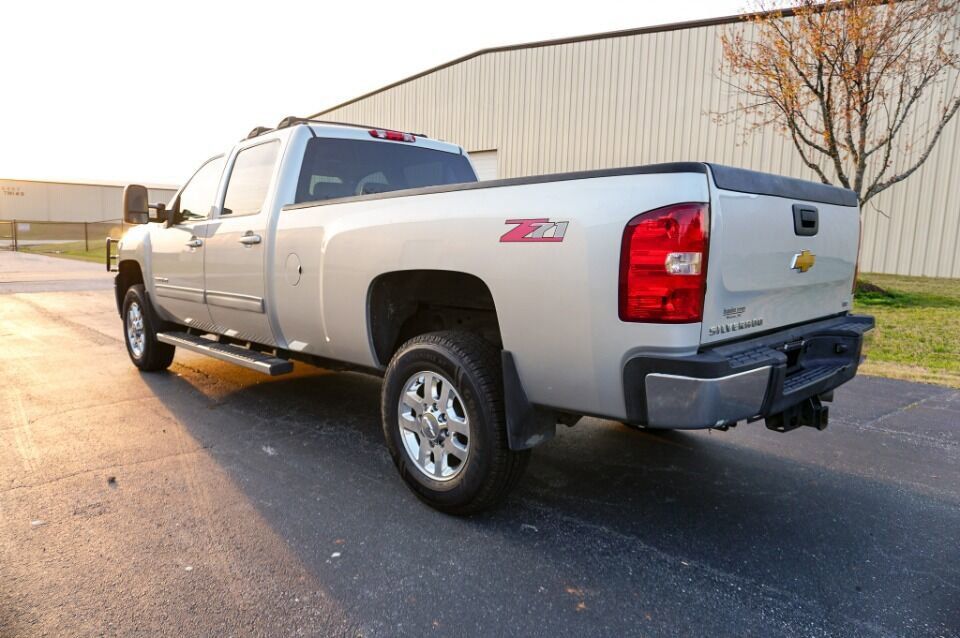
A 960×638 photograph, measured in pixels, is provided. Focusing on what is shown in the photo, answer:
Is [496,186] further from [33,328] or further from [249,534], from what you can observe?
[33,328]

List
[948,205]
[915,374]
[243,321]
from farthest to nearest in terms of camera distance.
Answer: [948,205], [915,374], [243,321]

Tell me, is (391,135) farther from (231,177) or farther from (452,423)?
(452,423)

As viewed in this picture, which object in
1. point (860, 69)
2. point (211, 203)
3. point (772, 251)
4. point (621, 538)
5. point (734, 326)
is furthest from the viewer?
point (860, 69)

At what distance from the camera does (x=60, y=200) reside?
55.5 metres

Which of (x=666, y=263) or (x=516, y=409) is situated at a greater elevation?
(x=666, y=263)

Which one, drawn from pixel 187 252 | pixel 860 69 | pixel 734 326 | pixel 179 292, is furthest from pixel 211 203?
pixel 860 69

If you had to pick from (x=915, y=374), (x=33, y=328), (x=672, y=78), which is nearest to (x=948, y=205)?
(x=672, y=78)

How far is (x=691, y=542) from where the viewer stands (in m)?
3.03

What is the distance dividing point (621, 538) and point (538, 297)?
1.19m

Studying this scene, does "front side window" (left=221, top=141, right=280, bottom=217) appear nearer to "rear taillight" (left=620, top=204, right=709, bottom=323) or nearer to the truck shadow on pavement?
the truck shadow on pavement

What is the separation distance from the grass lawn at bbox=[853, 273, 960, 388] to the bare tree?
1895 mm

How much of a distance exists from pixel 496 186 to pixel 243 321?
2612 mm

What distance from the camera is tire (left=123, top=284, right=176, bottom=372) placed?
20.4ft

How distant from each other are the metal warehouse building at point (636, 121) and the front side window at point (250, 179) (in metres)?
A: 12.0
